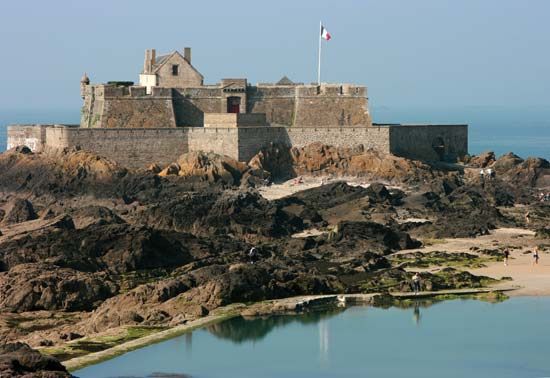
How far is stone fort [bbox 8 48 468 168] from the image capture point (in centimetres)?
5947

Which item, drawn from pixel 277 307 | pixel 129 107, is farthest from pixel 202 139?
pixel 277 307

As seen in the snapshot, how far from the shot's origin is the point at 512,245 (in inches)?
1719

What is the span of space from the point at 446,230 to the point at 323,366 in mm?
17067

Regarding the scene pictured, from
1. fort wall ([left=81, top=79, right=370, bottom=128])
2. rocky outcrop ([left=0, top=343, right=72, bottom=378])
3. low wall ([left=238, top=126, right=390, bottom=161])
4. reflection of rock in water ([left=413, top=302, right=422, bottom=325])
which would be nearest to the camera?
rocky outcrop ([left=0, top=343, right=72, bottom=378])

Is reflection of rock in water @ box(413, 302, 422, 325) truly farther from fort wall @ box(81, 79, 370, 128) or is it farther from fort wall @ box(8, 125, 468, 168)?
fort wall @ box(81, 79, 370, 128)

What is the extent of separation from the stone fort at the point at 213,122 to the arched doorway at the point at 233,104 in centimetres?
4

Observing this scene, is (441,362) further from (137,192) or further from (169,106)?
(169,106)

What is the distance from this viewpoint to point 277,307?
34.0 meters

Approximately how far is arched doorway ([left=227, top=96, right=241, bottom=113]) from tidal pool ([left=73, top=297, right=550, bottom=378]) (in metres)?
29.9

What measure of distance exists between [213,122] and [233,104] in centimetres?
368

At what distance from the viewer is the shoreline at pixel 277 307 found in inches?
1188

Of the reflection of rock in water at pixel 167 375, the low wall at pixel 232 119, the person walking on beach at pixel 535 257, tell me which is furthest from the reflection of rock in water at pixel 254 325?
the low wall at pixel 232 119

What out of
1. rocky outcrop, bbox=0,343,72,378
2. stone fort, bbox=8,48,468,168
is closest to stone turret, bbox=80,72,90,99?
stone fort, bbox=8,48,468,168

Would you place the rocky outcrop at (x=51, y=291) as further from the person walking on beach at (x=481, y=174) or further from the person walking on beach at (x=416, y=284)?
the person walking on beach at (x=481, y=174)
